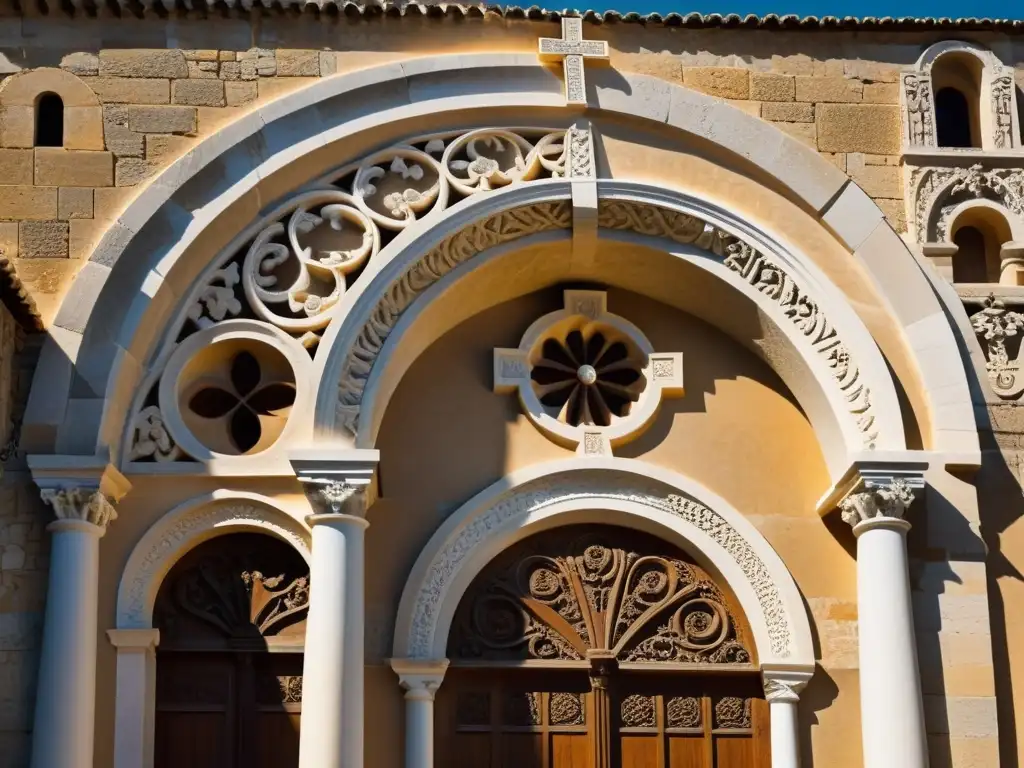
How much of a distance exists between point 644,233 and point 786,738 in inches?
138

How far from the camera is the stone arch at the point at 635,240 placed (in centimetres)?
1191

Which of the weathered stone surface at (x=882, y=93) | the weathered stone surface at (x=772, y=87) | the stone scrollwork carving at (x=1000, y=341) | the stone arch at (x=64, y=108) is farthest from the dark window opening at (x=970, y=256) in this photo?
the stone arch at (x=64, y=108)

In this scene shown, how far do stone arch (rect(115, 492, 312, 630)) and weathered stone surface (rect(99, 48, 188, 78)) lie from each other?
289 centimetres

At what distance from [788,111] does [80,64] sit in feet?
15.8

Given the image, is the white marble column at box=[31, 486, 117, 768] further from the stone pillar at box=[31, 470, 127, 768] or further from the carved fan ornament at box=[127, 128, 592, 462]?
the carved fan ornament at box=[127, 128, 592, 462]

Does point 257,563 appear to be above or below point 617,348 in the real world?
below

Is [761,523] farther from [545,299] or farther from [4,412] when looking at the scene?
[4,412]

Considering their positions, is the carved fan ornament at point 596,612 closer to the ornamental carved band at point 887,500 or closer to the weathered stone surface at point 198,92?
the ornamental carved band at point 887,500

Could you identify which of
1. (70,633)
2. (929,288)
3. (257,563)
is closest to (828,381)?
(929,288)

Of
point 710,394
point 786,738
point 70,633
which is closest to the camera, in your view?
point 70,633

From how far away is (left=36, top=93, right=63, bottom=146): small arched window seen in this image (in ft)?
40.4

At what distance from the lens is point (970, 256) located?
1285cm

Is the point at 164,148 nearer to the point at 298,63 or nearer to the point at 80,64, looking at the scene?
the point at 80,64

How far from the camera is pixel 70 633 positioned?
1104 cm
